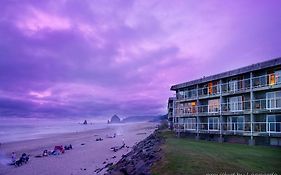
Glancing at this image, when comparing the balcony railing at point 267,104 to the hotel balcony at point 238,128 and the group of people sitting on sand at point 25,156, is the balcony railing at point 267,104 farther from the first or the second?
the group of people sitting on sand at point 25,156

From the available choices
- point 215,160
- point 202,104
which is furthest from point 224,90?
point 215,160

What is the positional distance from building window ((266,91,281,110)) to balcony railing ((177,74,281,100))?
3.74ft

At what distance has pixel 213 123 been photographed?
35.5 metres

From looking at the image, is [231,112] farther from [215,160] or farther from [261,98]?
[215,160]

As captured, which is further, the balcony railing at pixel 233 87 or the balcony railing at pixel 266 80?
the balcony railing at pixel 233 87

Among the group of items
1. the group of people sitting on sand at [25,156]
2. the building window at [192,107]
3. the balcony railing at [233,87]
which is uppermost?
the balcony railing at [233,87]

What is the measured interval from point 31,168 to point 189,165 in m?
21.3

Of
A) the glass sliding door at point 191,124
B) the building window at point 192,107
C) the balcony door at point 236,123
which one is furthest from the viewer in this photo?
the building window at point 192,107

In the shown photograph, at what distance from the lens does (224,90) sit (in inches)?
1341

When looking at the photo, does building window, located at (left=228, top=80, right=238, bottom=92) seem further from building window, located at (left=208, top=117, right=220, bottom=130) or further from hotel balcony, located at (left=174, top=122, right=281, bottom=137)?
building window, located at (left=208, top=117, right=220, bottom=130)

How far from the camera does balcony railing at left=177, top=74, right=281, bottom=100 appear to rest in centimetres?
2735

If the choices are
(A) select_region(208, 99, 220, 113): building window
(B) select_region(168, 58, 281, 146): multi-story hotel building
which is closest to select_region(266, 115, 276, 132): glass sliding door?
(B) select_region(168, 58, 281, 146): multi-story hotel building

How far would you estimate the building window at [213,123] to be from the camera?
34.8m

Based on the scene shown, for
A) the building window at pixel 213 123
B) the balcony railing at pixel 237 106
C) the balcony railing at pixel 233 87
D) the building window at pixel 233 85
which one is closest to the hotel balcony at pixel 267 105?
the balcony railing at pixel 237 106
